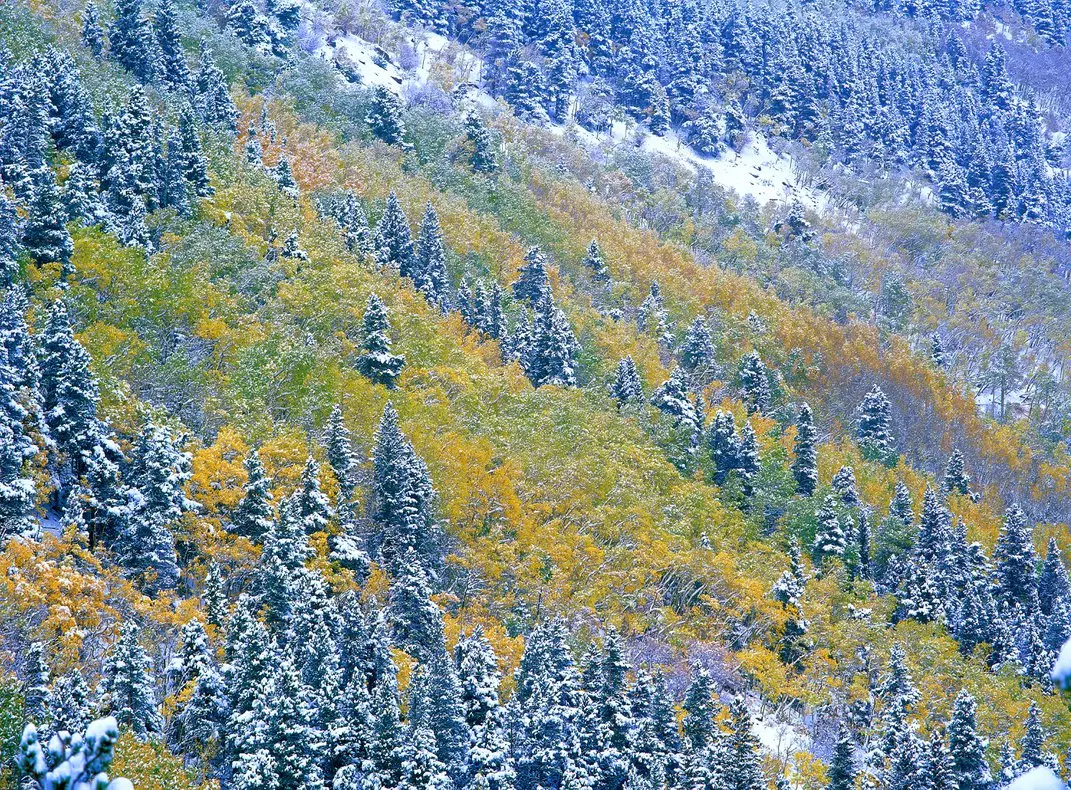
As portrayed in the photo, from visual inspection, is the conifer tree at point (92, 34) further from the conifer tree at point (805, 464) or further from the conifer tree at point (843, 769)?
the conifer tree at point (843, 769)

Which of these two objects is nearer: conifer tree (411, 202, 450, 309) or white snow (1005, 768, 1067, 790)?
white snow (1005, 768, 1067, 790)

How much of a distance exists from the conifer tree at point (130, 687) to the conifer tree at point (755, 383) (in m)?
78.3

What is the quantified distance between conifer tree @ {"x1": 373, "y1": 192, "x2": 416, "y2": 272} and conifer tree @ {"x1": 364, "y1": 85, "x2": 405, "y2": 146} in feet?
88.5

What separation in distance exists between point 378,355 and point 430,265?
29.0 meters

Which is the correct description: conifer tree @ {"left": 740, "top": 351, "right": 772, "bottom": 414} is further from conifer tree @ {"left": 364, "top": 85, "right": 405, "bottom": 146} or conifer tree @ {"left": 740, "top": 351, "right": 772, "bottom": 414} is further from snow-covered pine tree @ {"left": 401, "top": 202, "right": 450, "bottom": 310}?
conifer tree @ {"left": 364, "top": 85, "right": 405, "bottom": 146}

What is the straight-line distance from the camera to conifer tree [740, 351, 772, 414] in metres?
108

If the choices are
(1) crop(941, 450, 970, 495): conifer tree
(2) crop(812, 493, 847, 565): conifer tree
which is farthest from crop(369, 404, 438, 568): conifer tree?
(1) crop(941, 450, 970, 495): conifer tree

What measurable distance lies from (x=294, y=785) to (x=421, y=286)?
64029 mm

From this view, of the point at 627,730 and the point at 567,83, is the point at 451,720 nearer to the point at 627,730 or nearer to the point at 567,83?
the point at 627,730

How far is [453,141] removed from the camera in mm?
131750

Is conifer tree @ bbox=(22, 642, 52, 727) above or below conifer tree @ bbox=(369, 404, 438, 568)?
above

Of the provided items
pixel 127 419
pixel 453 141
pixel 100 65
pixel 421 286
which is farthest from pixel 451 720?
pixel 453 141

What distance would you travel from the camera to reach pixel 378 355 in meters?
74.2

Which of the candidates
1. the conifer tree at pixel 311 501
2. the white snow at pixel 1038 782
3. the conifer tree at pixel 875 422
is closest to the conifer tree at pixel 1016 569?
the conifer tree at pixel 875 422
